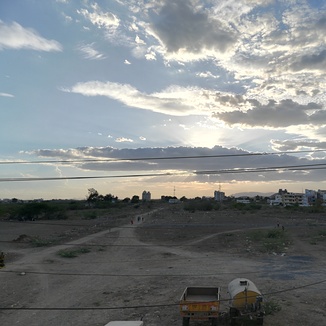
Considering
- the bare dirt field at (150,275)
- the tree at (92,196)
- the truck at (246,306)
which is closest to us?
the truck at (246,306)

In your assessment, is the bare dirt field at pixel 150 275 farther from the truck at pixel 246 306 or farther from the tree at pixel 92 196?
the tree at pixel 92 196

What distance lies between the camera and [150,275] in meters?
24.0

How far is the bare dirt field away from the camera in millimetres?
15750

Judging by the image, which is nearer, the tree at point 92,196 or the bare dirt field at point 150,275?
the bare dirt field at point 150,275

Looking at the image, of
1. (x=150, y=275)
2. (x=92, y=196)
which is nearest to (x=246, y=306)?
(x=150, y=275)

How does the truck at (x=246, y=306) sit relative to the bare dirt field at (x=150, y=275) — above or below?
above

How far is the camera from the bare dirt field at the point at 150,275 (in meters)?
15.8

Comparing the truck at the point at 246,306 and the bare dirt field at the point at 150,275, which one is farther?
the bare dirt field at the point at 150,275

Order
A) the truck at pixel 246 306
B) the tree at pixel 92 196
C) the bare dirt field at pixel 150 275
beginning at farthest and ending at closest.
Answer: the tree at pixel 92 196, the bare dirt field at pixel 150 275, the truck at pixel 246 306

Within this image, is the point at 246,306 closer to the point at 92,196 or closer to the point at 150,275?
the point at 150,275

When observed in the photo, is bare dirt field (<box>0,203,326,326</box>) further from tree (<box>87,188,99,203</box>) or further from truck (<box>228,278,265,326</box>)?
tree (<box>87,188,99,203</box>)

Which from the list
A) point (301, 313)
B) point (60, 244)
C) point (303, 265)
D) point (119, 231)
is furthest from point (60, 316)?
point (119, 231)

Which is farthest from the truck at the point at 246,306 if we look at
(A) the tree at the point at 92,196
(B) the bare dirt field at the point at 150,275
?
(A) the tree at the point at 92,196

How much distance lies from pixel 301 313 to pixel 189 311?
5.69 meters
